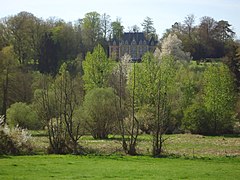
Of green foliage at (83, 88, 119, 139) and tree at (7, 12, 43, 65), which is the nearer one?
green foliage at (83, 88, 119, 139)

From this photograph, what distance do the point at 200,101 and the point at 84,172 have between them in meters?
40.9

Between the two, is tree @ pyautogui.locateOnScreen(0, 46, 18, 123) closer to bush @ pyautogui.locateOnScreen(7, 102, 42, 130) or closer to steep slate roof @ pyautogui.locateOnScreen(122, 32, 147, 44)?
bush @ pyautogui.locateOnScreen(7, 102, 42, 130)

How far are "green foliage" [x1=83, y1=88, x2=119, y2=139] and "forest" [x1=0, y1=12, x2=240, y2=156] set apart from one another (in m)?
0.10

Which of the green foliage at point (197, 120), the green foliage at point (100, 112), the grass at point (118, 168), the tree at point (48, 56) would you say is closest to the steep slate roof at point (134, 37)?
the tree at point (48, 56)

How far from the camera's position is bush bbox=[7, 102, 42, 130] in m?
47.1

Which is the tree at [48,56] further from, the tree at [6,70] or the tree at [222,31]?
the tree at [222,31]

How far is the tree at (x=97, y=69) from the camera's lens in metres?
60.3

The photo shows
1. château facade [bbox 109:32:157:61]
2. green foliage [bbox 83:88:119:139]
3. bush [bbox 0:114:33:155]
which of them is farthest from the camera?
château facade [bbox 109:32:157:61]

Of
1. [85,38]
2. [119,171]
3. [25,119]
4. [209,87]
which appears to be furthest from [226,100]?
[85,38]

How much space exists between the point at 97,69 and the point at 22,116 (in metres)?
16.5

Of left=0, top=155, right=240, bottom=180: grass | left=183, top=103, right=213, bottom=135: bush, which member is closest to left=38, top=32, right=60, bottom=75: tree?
left=183, top=103, right=213, bottom=135: bush

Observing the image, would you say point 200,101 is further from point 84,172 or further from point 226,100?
point 84,172

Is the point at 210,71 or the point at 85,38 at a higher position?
the point at 85,38

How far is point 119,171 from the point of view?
891 inches
